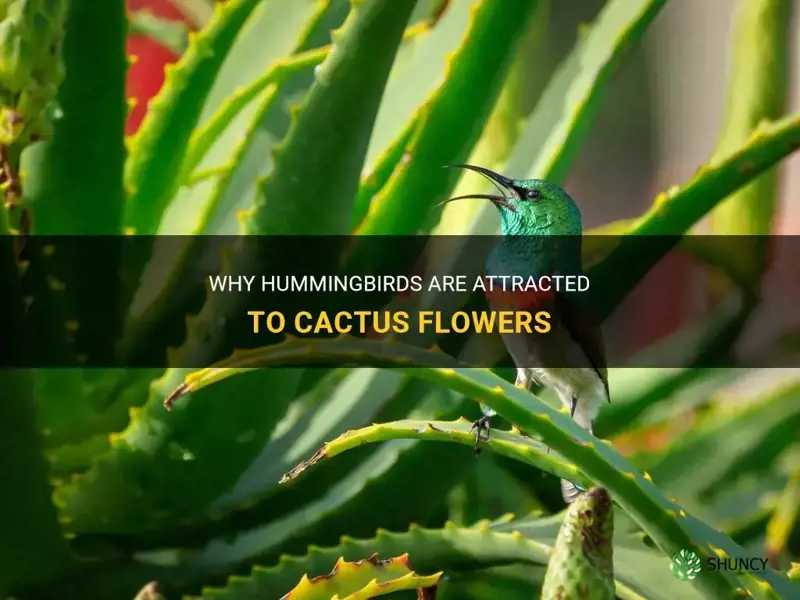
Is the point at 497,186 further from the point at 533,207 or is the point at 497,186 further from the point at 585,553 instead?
the point at 585,553

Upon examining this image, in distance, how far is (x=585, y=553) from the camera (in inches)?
9.4

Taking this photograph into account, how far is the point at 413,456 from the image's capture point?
0.32m

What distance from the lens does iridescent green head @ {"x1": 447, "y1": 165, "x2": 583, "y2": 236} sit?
34cm

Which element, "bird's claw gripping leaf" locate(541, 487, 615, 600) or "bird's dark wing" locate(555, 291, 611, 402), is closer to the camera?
"bird's claw gripping leaf" locate(541, 487, 615, 600)

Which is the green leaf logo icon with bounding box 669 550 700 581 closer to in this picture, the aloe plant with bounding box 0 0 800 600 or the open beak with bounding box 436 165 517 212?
the aloe plant with bounding box 0 0 800 600

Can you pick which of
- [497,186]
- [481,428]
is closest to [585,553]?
[481,428]

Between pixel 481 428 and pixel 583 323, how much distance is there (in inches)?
3.2

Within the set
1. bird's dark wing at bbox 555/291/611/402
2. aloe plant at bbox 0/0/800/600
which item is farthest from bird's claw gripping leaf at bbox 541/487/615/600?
bird's dark wing at bbox 555/291/611/402

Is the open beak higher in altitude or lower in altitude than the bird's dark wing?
higher

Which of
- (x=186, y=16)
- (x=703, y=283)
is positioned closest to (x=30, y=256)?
(x=186, y=16)

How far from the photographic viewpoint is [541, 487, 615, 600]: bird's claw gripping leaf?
0.78 feet

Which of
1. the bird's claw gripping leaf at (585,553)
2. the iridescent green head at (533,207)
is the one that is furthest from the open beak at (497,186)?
→ the bird's claw gripping leaf at (585,553)

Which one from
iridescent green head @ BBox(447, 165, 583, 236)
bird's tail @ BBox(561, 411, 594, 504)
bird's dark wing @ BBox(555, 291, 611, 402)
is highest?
iridescent green head @ BBox(447, 165, 583, 236)

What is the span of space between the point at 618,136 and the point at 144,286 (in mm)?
220
